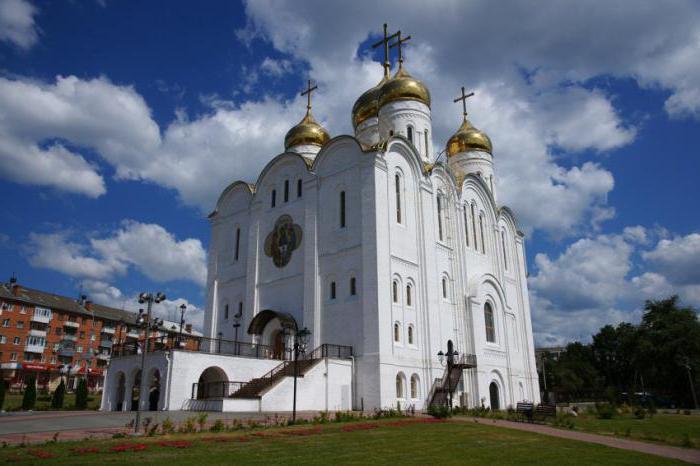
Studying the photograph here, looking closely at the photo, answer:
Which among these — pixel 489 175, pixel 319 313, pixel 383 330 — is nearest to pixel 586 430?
pixel 383 330

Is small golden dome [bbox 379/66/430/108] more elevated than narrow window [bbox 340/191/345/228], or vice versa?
small golden dome [bbox 379/66/430/108]

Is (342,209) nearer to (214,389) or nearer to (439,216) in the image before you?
(439,216)

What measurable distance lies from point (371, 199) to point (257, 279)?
823 centimetres

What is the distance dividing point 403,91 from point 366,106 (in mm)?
3253

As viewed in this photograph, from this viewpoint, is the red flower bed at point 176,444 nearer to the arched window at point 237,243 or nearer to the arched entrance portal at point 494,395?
the arched window at point 237,243

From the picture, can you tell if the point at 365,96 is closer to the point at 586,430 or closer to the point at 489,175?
the point at 489,175

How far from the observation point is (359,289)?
2497 centimetres

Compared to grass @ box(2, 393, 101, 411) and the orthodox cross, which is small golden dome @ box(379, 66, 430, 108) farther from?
grass @ box(2, 393, 101, 411)

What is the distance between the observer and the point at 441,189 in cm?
3078

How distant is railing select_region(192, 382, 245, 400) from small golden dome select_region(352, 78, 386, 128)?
1890 cm

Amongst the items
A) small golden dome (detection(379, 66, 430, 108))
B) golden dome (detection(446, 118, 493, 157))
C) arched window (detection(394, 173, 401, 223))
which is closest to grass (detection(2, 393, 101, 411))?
arched window (detection(394, 173, 401, 223))

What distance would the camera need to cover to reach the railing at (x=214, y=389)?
2183 cm

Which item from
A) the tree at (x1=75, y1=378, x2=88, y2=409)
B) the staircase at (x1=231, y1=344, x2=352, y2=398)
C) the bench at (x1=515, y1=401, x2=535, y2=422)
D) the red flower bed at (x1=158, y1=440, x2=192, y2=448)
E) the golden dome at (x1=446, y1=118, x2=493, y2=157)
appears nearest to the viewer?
the red flower bed at (x1=158, y1=440, x2=192, y2=448)

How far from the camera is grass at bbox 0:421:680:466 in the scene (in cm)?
941
